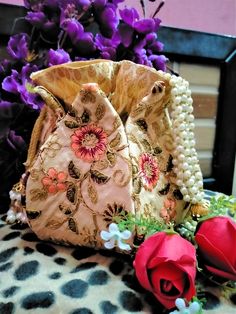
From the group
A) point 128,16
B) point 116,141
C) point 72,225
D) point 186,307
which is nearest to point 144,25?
point 128,16

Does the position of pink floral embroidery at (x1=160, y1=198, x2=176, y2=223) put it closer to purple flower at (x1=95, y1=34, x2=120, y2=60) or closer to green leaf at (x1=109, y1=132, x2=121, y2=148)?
green leaf at (x1=109, y1=132, x2=121, y2=148)

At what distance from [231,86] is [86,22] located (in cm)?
66

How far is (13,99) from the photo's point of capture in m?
0.74

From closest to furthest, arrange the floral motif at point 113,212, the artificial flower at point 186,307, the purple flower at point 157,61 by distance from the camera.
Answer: the artificial flower at point 186,307 < the floral motif at point 113,212 < the purple flower at point 157,61

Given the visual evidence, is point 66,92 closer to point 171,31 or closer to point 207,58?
point 171,31

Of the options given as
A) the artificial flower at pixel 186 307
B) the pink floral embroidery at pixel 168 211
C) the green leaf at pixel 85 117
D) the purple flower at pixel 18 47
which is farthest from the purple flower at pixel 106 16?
the artificial flower at pixel 186 307

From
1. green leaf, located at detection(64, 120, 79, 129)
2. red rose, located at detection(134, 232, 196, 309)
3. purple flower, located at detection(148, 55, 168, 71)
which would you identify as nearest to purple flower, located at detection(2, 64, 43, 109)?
green leaf, located at detection(64, 120, 79, 129)

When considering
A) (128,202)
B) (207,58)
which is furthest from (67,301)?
(207,58)

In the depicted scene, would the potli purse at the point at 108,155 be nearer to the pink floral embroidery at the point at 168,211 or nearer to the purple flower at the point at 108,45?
the pink floral embroidery at the point at 168,211

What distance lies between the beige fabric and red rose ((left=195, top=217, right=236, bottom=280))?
0.32ft

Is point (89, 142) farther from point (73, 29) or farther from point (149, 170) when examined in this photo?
point (73, 29)

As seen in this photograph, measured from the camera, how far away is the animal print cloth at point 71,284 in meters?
0.44

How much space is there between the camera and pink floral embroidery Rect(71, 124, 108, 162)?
0.57 meters

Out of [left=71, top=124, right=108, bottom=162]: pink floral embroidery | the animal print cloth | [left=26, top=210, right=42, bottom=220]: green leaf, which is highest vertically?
[left=71, top=124, right=108, bottom=162]: pink floral embroidery
